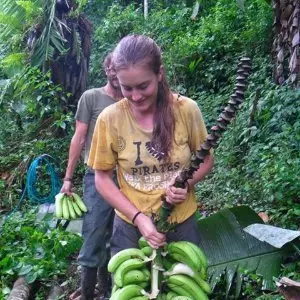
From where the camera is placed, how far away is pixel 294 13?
589cm

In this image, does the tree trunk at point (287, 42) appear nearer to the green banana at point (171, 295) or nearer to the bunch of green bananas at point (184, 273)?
the bunch of green bananas at point (184, 273)

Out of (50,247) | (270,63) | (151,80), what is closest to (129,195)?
(151,80)

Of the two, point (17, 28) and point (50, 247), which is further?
point (17, 28)

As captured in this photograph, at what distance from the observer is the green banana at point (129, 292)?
1977 millimetres

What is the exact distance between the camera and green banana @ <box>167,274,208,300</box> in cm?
201

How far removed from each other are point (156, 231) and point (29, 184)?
15.5 ft

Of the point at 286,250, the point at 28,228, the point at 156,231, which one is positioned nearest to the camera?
the point at 156,231

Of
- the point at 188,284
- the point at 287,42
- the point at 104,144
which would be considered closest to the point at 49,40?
the point at 287,42

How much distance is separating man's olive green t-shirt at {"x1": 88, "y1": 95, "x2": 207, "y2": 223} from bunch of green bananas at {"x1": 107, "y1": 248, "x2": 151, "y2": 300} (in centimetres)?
23

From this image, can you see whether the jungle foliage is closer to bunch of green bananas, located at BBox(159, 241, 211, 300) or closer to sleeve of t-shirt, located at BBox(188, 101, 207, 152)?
bunch of green bananas, located at BBox(159, 241, 211, 300)

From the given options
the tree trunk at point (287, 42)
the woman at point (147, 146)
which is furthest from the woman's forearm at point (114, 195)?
the tree trunk at point (287, 42)

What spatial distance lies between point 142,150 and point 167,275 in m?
0.53

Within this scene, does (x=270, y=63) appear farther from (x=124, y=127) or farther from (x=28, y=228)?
(x=124, y=127)

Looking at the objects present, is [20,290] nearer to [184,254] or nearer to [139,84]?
[184,254]
